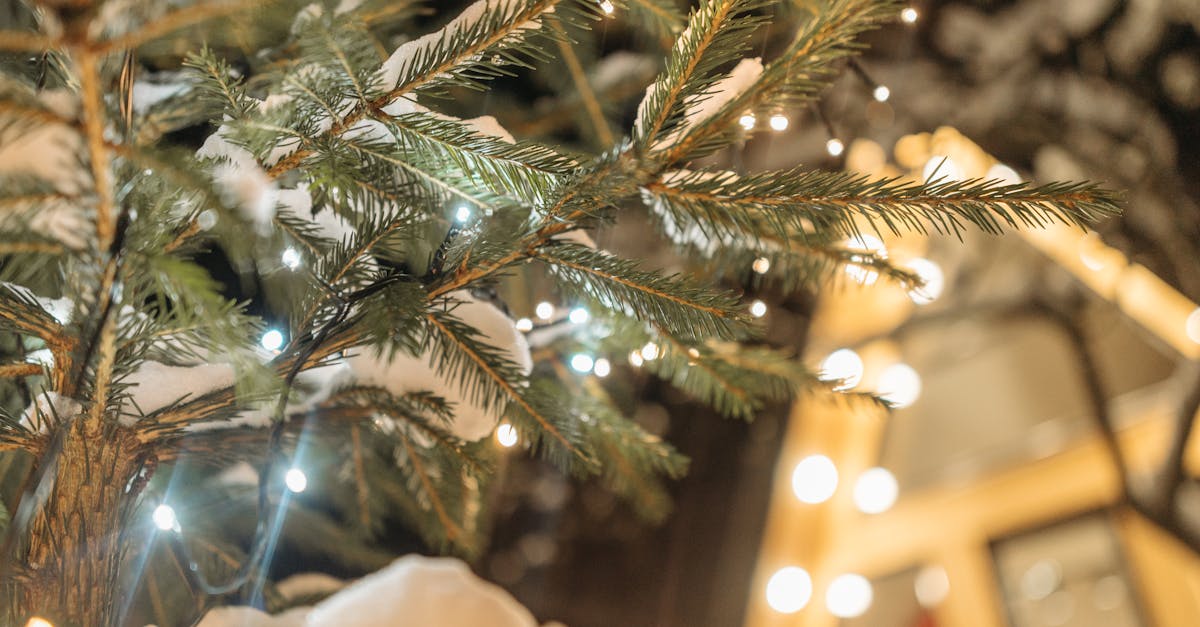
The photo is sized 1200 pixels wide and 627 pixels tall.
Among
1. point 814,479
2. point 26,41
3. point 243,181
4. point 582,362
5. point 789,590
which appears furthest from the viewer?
point 814,479

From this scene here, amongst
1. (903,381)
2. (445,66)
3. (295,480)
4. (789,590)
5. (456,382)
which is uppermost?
(903,381)

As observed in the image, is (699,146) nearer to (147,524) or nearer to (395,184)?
(395,184)

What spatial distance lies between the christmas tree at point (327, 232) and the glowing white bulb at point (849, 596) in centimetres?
134

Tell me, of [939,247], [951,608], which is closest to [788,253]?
[951,608]

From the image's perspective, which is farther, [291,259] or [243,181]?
[291,259]

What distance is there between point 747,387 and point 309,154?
0.41 meters

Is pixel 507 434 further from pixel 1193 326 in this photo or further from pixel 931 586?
pixel 931 586

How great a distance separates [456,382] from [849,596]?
4.68 feet

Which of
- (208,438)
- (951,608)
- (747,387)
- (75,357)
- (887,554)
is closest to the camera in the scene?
(75,357)

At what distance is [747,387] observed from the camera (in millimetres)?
666

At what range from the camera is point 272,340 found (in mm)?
482

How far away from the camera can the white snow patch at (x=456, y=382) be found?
523 mm

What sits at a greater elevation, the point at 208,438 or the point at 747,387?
the point at 747,387

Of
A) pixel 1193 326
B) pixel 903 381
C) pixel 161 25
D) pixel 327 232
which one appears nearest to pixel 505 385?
pixel 327 232
